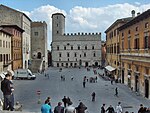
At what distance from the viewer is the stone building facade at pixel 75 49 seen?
313 feet

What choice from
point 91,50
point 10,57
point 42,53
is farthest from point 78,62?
point 10,57

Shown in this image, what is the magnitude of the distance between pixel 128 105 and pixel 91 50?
238ft

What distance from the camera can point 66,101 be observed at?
20.5m

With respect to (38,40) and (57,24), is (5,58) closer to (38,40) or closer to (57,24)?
(38,40)

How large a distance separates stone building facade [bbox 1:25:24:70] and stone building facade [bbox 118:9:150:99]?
21582 millimetres

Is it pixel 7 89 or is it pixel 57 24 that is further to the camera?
pixel 57 24

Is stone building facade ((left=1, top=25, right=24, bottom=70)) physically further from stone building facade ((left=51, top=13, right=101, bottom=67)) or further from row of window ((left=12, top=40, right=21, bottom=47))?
stone building facade ((left=51, top=13, right=101, bottom=67))

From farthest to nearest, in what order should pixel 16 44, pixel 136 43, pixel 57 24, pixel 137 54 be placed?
1. pixel 57 24
2. pixel 16 44
3. pixel 136 43
4. pixel 137 54

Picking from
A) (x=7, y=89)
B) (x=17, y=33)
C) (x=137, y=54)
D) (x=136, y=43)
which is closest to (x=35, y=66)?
(x=17, y=33)

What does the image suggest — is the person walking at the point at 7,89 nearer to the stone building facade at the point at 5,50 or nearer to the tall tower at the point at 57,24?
the stone building facade at the point at 5,50

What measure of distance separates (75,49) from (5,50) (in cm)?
5245

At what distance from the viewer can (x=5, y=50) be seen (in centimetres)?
4531

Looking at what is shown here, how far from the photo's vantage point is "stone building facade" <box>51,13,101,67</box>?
95.3 meters

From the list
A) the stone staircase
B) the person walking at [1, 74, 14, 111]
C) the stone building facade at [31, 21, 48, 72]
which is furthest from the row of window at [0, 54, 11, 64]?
the person walking at [1, 74, 14, 111]
